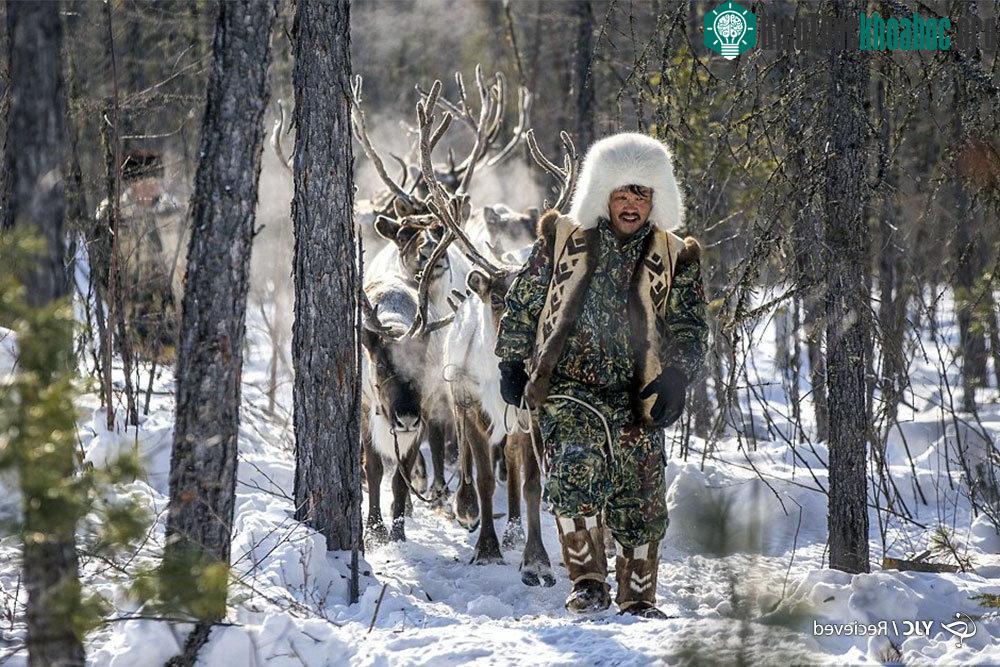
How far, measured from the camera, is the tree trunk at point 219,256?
4.34 metres

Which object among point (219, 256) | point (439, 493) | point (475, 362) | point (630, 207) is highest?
point (630, 207)

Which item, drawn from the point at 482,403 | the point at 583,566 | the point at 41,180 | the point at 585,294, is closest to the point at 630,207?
the point at 585,294

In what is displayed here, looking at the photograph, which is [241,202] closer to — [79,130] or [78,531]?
[78,531]

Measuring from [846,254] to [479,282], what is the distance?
238 centimetres

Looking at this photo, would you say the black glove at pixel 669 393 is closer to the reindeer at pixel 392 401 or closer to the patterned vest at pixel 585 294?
the patterned vest at pixel 585 294

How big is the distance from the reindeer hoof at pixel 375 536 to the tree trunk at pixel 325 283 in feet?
6.15

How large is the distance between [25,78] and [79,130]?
621cm

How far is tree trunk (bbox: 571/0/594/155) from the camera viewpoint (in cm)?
1323

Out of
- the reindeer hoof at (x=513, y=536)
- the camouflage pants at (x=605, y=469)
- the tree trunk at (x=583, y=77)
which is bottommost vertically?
the reindeer hoof at (x=513, y=536)

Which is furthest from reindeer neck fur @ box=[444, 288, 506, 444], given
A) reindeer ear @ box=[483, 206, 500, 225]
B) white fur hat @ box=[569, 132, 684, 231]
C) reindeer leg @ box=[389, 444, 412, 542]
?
reindeer ear @ box=[483, 206, 500, 225]

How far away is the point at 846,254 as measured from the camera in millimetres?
6055

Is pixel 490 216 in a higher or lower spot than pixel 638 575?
higher

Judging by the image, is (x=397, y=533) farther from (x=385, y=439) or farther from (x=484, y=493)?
(x=484, y=493)

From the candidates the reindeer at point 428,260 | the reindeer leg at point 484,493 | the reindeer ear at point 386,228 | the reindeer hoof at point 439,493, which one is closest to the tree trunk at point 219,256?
the reindeer leg at point 484,493
